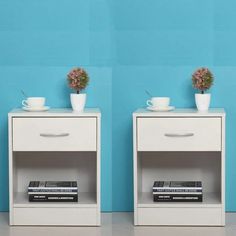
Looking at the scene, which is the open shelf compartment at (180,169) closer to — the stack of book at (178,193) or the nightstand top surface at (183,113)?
the stack of book at (178,193)

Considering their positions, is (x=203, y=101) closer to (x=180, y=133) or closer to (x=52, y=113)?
(x=180, y=133)

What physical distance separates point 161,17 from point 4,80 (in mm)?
1096

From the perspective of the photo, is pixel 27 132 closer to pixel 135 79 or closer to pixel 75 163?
pixel 75 163

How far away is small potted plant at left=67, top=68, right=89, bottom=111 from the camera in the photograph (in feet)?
14.1

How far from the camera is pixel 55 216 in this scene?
166 inches

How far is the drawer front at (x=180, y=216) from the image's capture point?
4.20 m

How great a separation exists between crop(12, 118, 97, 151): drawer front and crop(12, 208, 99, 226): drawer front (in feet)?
1.25

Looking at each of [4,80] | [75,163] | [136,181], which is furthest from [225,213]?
[4,80]

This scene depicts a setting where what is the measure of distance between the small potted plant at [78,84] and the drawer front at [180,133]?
1.34 feet

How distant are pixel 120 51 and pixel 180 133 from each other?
29.1 inches

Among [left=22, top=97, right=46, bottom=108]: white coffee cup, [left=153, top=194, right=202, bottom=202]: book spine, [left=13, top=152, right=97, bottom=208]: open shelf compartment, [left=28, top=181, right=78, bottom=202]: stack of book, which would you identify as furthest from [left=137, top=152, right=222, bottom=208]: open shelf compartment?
[left=22, top=97, right=46, bottom=108]: white coffee cup

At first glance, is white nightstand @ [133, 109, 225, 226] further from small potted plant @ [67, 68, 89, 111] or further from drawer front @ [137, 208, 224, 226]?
small potted plant @ [67, 68, 89, 111]

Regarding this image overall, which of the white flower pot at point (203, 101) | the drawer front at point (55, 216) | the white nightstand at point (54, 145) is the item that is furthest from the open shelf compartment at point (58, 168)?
the white flower pot at point (203, 101)

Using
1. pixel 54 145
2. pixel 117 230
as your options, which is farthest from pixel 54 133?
pixel 117 230
